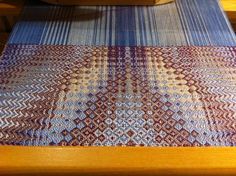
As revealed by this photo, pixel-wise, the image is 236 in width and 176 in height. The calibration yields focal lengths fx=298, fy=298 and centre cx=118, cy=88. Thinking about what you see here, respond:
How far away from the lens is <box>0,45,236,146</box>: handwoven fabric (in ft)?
2.43

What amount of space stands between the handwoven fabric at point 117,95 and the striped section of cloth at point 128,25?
51 millimetres

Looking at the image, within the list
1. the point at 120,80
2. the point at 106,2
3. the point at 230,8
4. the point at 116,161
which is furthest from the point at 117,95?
the point at 230,8

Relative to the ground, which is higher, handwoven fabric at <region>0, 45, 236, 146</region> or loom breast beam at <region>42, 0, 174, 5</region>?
loom breast beam at <region>42, 0, 174, 5</region>

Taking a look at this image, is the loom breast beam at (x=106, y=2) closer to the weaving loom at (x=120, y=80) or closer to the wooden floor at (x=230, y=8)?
the weaving loom at (x=120, y=80)

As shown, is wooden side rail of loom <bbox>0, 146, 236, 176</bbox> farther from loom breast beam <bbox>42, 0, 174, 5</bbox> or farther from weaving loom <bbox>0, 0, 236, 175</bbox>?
loom breast beam <bbox>42, 0, 174, 5</bbox>

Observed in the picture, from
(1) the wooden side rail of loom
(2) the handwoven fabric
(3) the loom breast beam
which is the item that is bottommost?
(2) the handwoven fabric

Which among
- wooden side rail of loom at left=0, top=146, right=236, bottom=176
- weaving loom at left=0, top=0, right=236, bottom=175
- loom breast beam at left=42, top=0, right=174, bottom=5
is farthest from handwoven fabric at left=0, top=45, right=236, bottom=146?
loom breast beam at left=42, top=0, right=174, bottom=5

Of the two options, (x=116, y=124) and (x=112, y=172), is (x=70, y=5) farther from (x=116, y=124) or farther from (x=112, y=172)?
(x=112, y=172)

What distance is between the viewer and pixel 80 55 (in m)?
1.02

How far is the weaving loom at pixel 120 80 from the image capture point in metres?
0.73

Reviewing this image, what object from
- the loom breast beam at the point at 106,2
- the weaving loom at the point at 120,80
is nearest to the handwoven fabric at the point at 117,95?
the weaving loom at the point at 120,80

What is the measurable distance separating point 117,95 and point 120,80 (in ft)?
0.24

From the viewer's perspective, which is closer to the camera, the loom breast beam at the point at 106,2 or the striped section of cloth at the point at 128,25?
the striped section of cloth at the point at 128,25

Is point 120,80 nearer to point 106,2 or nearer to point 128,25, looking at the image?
point 128,25
